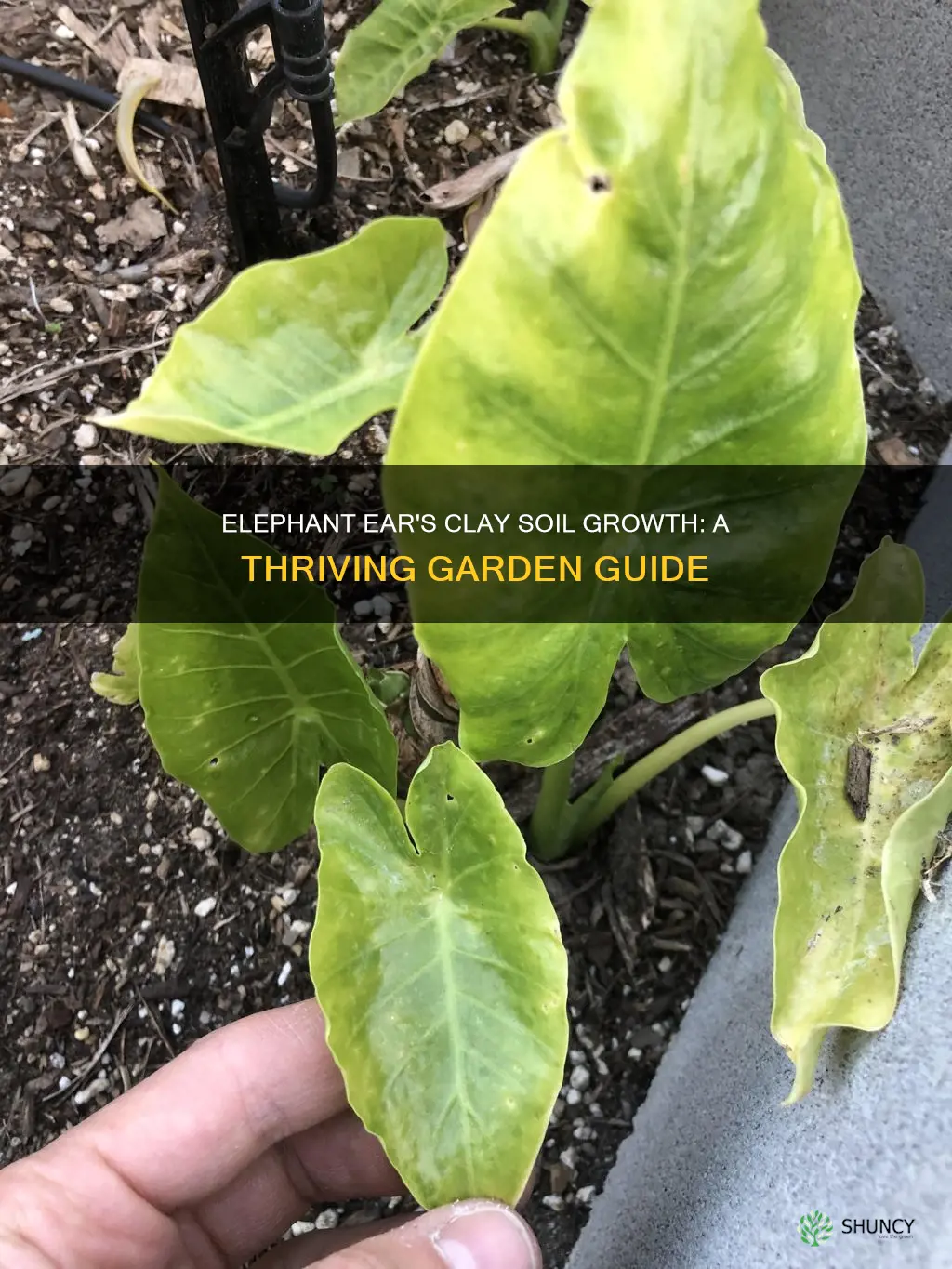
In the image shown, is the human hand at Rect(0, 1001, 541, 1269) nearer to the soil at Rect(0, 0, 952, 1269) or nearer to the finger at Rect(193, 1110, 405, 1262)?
the finger at Rect(193, 1110, 405, 1262)

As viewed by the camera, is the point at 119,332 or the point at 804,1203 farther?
the point at 119,332

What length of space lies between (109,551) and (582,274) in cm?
96

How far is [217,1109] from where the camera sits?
774 mm

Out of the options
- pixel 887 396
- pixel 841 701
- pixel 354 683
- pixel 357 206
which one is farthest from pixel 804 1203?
pixel 357 206

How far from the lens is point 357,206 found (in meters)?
1.48

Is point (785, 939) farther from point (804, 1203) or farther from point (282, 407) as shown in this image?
point (282, 407)

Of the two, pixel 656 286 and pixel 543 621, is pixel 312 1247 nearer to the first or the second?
pixel 543 621

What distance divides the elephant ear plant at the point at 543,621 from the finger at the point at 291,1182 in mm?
323

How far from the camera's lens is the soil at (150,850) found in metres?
1.04

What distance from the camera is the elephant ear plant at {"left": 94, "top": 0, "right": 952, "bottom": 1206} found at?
436 millimetres

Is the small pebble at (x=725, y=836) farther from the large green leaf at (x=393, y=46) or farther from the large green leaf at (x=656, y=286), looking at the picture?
the large green leaf at (x=393, y=46)

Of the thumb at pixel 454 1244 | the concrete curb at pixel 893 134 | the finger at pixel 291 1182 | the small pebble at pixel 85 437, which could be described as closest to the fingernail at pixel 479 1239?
the thumb at pixel 454 1244

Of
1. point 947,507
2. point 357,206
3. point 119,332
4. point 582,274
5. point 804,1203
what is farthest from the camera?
point 357,206

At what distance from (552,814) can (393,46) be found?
1.07 m
